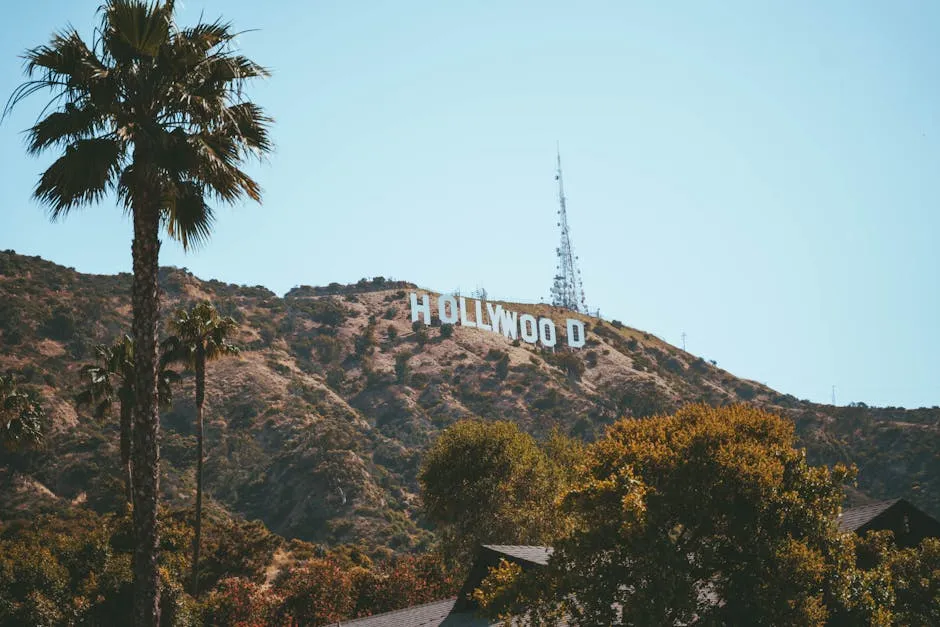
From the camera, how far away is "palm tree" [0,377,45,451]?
44.3 m

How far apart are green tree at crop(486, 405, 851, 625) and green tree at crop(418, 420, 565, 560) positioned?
31527 millimetres

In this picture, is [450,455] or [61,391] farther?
[61,391]

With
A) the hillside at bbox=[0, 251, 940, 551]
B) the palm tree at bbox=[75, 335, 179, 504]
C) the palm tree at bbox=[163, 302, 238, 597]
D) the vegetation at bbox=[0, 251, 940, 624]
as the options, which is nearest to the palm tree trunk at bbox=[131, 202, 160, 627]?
the palm tree at bbox=[163, 302, 238, 597]

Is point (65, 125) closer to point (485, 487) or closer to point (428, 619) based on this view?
point (428, 619)

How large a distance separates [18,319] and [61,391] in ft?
42.3

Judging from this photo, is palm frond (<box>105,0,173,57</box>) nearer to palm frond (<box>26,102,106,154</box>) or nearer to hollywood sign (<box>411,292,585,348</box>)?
palm frond (<box>26,102,106,154</box>)

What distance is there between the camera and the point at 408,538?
3063 inches

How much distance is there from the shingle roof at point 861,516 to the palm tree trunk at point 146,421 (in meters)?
19.1

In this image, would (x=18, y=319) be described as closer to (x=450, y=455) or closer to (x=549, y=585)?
(x=450, y=455)

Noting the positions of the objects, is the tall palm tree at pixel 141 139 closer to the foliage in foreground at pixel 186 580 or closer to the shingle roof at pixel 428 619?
the shingle roof at pixel 428 619

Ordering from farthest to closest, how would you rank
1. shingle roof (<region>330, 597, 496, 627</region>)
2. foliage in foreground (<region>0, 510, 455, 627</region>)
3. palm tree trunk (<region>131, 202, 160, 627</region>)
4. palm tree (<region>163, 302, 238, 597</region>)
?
palm tree (<region>163, 302, 238, 597</region>)
foliage in foreground (<region>0, 510, 455, 627</region>)
shingle roof (<region>330, 597, 496, 627</region>)
palm tree trunk (<region>131, 202, 160, 627</region>)

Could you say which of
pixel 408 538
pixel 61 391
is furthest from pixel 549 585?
pixel 61 391

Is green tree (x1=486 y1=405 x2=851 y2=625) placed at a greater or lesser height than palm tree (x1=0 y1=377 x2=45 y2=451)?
lesser

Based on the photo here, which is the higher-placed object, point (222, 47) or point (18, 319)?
point (18, 319)
